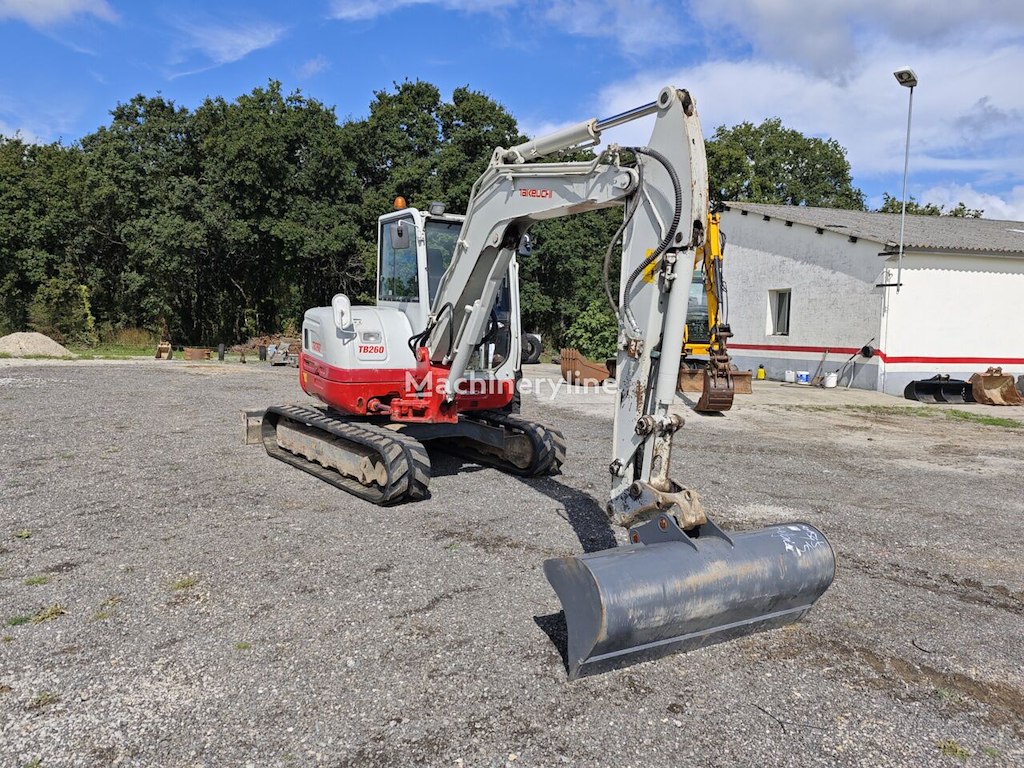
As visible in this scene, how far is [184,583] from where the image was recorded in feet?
15.3

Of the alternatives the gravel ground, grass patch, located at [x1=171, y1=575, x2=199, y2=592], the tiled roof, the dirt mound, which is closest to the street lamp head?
the tiled roof

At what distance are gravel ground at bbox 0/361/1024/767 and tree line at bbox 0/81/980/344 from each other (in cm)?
1980

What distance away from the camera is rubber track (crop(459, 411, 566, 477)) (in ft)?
24.2

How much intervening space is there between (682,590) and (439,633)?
1.35 m

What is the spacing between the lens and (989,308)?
18.3 m

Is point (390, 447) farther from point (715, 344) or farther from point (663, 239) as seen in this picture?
point (715, 344)

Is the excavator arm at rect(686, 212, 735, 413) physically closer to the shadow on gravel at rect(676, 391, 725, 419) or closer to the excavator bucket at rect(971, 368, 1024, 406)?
the shadow on gravel at rect(676, 391, 725, 419)

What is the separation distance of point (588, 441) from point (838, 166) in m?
42.9

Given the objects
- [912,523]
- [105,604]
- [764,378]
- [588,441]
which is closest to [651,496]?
[105,604]

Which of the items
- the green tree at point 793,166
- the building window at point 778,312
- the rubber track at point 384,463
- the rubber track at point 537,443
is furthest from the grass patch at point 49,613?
the green tree at point 793,166

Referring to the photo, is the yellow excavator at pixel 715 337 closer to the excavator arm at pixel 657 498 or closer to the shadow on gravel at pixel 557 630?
the excavator arm at pixel 657 498

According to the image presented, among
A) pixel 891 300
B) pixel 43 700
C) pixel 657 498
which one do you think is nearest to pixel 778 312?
pixel 891 300

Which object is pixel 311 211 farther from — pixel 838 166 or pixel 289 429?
pixel 838 166

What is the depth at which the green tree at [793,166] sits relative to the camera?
1713 inches
